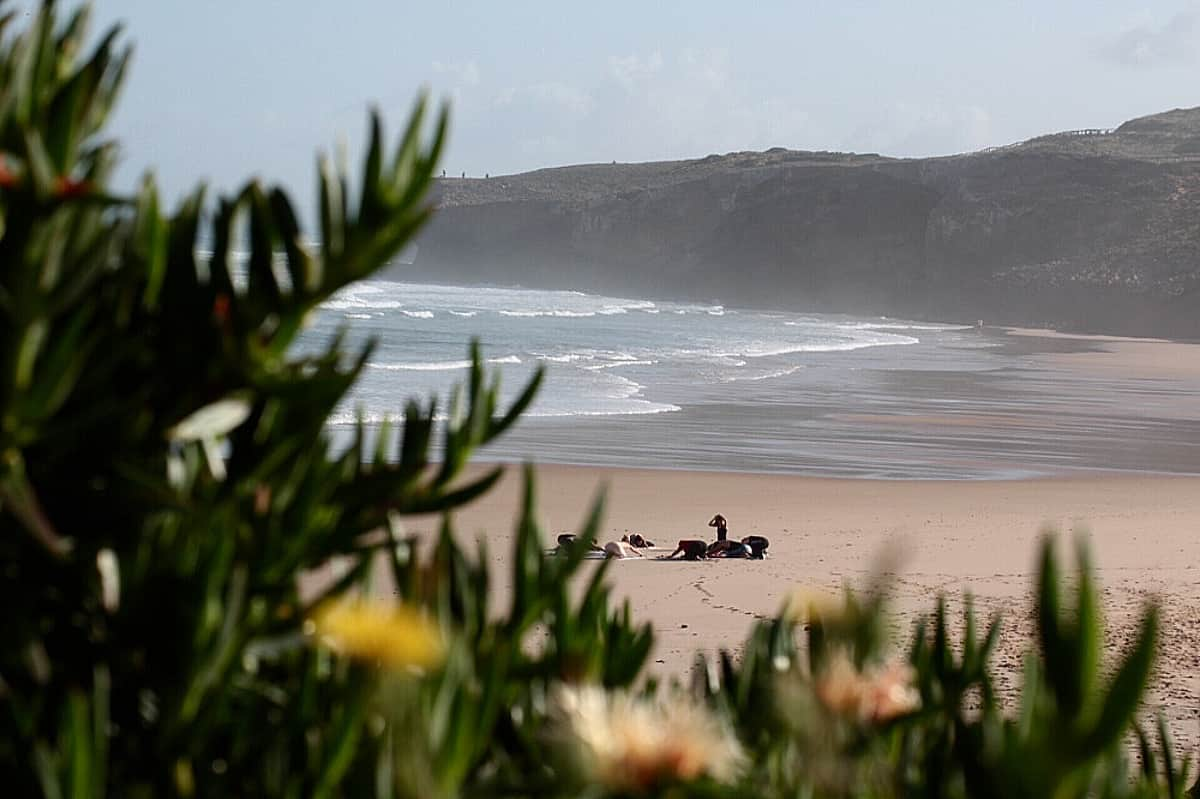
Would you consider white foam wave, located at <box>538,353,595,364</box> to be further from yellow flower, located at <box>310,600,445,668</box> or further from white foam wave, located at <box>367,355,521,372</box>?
yellow flower, located at <box>310,600,445,668</box>

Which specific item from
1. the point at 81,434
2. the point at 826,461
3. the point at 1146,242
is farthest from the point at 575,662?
the point at 1146,242

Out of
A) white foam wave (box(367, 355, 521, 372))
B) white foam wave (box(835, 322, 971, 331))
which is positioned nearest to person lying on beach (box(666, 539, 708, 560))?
white foam wave (box(367, 355, 521, 372))

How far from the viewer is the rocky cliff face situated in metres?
66.6

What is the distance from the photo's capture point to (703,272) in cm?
8612

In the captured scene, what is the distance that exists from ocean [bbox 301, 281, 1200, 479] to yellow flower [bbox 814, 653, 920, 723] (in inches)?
322

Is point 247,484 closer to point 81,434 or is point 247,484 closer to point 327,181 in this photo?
point 81,434

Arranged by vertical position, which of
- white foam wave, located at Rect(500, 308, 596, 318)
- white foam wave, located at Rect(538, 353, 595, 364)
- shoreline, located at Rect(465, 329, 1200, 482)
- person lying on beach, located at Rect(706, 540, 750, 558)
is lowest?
white foam wave, located at Rect(500, 308, 596, 318)

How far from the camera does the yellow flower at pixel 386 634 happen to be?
0.92 metres

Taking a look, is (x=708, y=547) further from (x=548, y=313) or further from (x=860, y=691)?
(x=548, y=313)

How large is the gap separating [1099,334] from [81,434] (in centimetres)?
5804

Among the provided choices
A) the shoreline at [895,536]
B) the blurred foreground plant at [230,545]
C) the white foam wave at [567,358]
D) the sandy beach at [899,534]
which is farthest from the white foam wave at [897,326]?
the blurred foreground plant at [230,545]

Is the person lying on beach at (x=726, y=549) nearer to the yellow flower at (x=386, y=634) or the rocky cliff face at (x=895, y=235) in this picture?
the yellow flower at (x=386, y=634)

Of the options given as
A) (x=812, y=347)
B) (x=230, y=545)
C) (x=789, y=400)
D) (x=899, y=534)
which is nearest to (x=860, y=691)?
(x=230, y=545)

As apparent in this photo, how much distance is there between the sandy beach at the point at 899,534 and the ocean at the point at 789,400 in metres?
1.11
